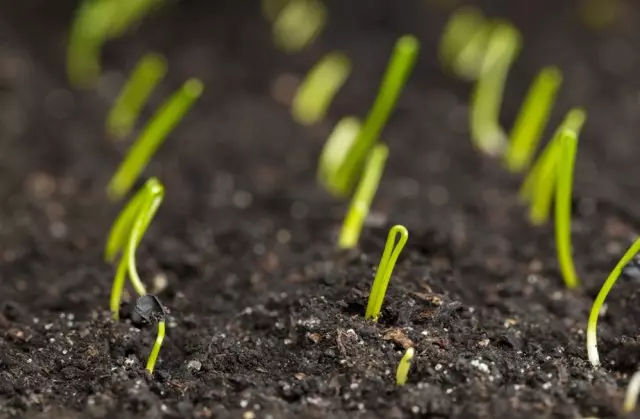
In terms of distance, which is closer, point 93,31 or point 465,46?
point 93,31

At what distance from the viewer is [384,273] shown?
1.22 meters

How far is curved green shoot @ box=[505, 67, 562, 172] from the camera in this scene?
1.88m

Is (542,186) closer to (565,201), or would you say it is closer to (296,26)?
(565,201)

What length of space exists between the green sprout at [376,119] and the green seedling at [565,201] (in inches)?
13.3

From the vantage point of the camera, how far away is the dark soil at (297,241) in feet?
3.81

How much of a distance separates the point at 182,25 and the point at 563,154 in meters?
1.52

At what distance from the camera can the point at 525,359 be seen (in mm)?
1220

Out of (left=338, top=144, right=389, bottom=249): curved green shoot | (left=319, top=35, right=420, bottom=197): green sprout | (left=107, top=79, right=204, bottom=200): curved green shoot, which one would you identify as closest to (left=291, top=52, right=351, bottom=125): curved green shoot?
(left=319, top=35, right=420, bottom=197): green sprout

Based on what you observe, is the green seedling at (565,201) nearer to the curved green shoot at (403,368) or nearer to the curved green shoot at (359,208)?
the curved green shoot at (359,208)

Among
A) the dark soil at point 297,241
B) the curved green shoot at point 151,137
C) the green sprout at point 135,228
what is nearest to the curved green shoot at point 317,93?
the dark soil at point 297,241

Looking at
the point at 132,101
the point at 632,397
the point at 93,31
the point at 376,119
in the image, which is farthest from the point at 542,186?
the point at 93,31

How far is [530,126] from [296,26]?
90 centimetres

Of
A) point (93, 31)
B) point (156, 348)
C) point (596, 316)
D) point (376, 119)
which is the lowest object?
point (156, 348)

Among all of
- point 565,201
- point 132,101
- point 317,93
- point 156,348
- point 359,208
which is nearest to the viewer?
point 156,348
